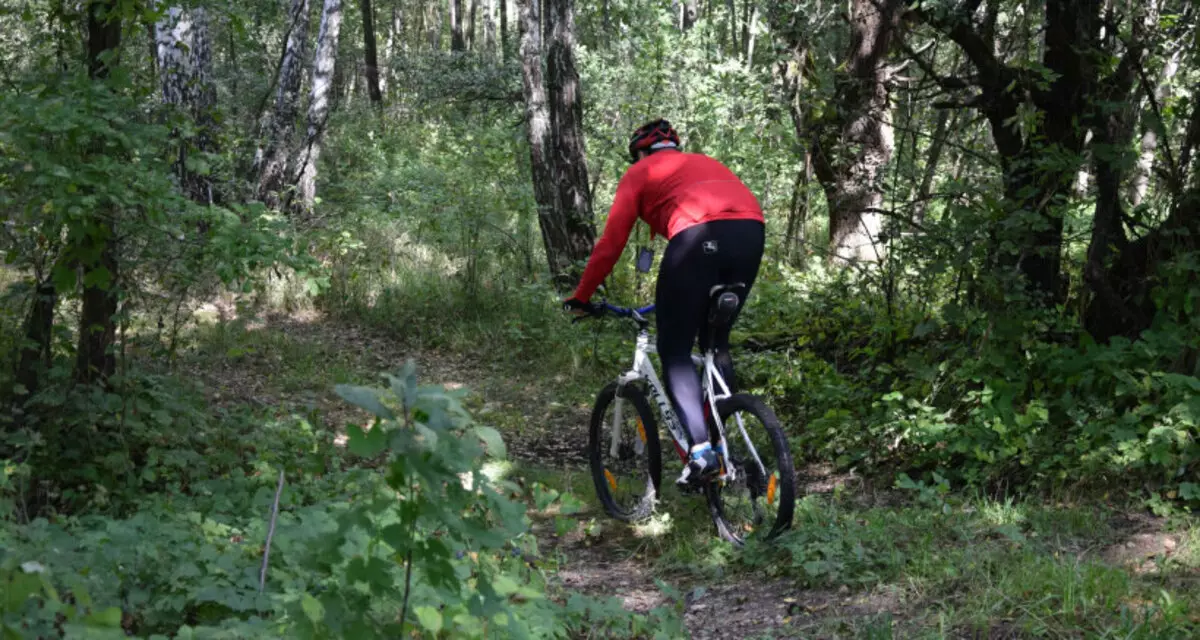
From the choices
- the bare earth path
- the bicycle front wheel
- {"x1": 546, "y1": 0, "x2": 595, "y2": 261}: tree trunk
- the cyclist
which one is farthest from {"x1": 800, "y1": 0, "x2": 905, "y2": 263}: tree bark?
{"x1": 546, "y1": 0, "x2": 595, "y2": 261}: tree trunk

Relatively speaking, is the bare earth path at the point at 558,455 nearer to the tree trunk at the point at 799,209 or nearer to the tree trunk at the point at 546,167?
the tree trunk at the point at 546,167

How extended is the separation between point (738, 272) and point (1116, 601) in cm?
216

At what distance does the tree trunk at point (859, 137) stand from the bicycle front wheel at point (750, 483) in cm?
248

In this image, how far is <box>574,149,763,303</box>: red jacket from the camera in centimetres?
482

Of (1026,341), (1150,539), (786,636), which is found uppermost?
(1026,341)

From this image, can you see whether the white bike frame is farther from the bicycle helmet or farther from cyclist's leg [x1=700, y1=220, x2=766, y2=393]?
the bicycle helmet

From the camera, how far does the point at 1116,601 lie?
3477 millimetres

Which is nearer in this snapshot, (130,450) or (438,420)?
(438,420)

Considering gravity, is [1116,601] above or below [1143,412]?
below

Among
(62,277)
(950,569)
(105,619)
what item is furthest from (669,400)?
(105,619)

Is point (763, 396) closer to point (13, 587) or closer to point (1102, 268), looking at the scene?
point (1102, 268)

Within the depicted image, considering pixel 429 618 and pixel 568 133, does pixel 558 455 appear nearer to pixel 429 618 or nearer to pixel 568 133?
pixel 568 133

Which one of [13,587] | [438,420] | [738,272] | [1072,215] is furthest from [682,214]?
[13,587]

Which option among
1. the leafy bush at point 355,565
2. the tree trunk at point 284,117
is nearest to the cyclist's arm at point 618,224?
the leafy bush at point 355,565
